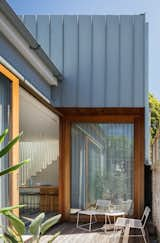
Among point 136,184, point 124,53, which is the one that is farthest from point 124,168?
point 124,53

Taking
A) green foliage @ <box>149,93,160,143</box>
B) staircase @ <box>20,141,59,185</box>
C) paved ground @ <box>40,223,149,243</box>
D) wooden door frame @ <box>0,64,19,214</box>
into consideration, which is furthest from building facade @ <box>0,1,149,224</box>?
green foliage @ <box>149,93,160,143</box>

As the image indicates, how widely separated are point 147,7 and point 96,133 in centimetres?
521

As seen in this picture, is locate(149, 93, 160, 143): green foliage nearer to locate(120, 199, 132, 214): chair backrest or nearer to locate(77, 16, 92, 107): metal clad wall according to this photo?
locate(120, 199, 132, 214): chair backrest

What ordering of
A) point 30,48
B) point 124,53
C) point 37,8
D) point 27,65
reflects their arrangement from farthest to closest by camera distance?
point 37,8 → point 124,53 → point 27,65 → point 30,48

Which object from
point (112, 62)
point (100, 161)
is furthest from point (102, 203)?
point (112, 62)

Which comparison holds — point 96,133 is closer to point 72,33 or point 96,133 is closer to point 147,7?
point 72,33

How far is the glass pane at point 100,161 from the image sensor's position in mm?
9414

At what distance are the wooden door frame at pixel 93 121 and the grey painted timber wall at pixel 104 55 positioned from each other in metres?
0.62

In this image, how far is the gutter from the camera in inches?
171

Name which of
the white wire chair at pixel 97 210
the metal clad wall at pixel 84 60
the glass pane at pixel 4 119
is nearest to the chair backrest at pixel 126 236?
the white wire chair at pixel 97 210

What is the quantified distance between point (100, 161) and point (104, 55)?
254 centimetres

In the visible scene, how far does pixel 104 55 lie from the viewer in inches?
334

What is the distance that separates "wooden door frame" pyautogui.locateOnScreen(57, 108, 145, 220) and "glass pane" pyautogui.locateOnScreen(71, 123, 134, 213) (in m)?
0.13

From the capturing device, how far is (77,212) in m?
9.29
